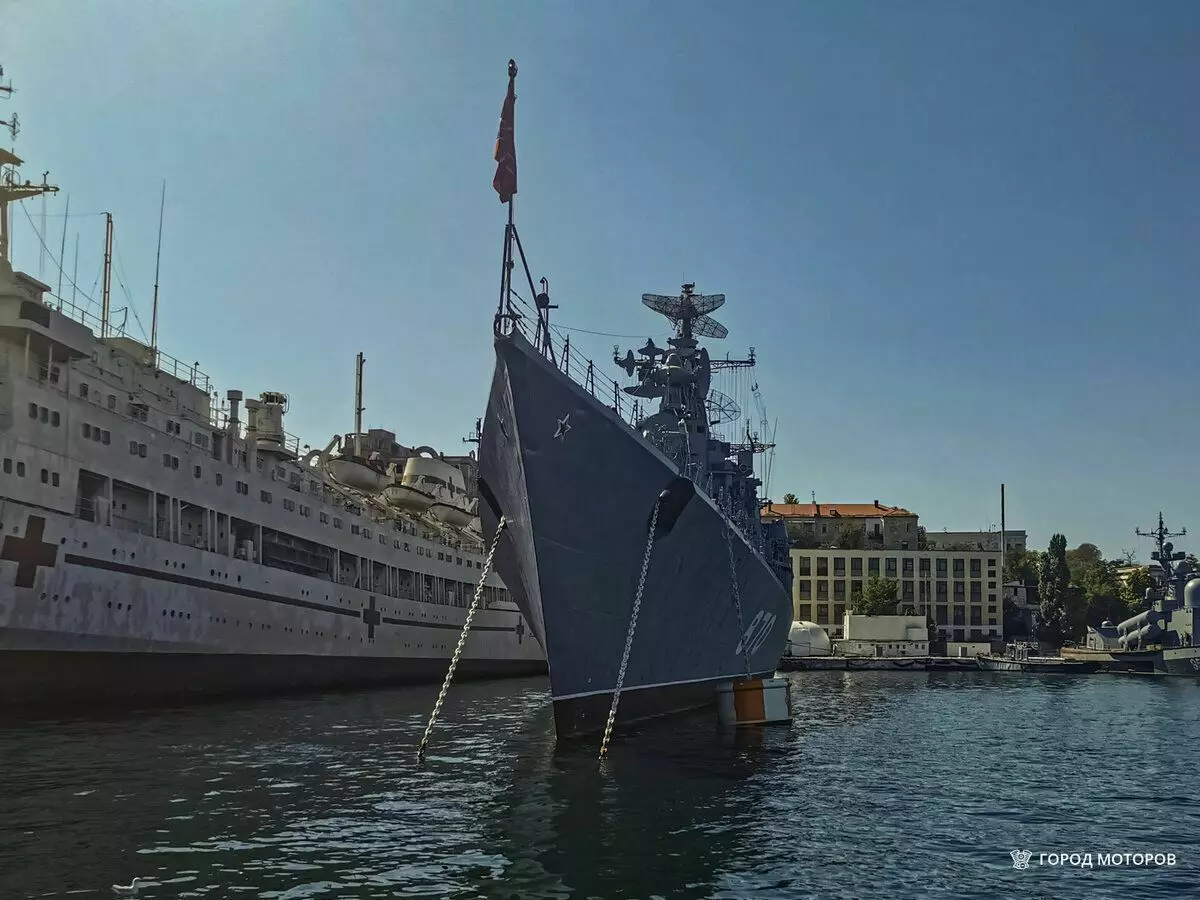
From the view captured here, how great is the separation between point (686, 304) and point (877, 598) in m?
56.4

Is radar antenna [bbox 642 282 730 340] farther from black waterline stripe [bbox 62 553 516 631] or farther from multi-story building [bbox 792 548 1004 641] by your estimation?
multi-story building [bbox 792 548 1004 641]

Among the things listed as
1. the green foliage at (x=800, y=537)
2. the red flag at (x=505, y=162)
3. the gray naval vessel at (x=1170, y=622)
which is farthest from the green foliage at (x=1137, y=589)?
the red flag at (x=505, y=162)

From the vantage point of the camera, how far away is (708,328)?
35.0 m

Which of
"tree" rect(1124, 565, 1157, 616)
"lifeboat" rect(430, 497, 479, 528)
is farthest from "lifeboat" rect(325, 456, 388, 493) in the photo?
"tree" rect(1124, 565, 1157, 616)

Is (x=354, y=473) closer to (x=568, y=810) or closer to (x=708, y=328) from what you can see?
(x=708, y=328)

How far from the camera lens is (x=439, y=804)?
13852 millimetres

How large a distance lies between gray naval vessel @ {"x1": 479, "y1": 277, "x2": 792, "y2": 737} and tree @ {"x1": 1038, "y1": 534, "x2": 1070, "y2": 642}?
7558 cm

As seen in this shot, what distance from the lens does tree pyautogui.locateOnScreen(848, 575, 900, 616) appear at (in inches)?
3265

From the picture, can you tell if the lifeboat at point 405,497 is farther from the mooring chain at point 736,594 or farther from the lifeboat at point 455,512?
the mooring chain at point 736,594

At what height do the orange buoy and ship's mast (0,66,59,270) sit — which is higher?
ship's mast (0,66,59,270)

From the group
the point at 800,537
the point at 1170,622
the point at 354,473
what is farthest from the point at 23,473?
the point at 800,537

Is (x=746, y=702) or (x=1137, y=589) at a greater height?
(x=1137, y=589)

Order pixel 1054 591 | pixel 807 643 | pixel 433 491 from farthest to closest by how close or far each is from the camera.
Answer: pixel 1054 591 < pixel 807 643 < pixel 433 491

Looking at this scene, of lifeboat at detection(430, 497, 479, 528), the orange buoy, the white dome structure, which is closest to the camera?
the orange buoy
